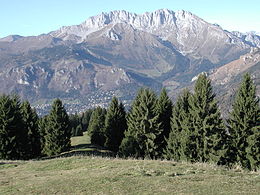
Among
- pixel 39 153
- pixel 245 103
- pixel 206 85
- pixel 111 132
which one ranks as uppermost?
pixel 206 85

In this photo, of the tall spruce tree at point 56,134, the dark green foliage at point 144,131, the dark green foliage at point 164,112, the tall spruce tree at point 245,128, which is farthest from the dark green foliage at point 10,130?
the tall spruce tree at point 245,128

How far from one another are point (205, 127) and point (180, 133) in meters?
4.92

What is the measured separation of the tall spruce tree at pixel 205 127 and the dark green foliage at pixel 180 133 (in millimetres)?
855

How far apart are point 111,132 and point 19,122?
66.5 ft

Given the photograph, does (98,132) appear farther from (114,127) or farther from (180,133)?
(180,133)

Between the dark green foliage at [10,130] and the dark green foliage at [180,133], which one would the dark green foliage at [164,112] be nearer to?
the dark green foliage at [180,133]

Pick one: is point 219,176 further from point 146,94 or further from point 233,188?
point 146,94

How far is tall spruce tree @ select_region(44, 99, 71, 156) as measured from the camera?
2425 inches

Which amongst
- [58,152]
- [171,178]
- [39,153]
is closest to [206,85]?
[171,178]

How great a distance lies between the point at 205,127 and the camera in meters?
42.3

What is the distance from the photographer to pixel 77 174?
69.8 feet

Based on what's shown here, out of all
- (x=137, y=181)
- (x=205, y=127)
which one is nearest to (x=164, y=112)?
(x=205, y=127)

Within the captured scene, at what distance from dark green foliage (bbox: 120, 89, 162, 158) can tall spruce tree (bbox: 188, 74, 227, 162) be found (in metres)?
8.85

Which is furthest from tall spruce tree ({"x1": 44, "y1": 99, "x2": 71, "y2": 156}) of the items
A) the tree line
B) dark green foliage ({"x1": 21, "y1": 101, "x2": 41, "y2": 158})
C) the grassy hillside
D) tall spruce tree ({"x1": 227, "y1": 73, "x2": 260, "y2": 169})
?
the grassy hillside
